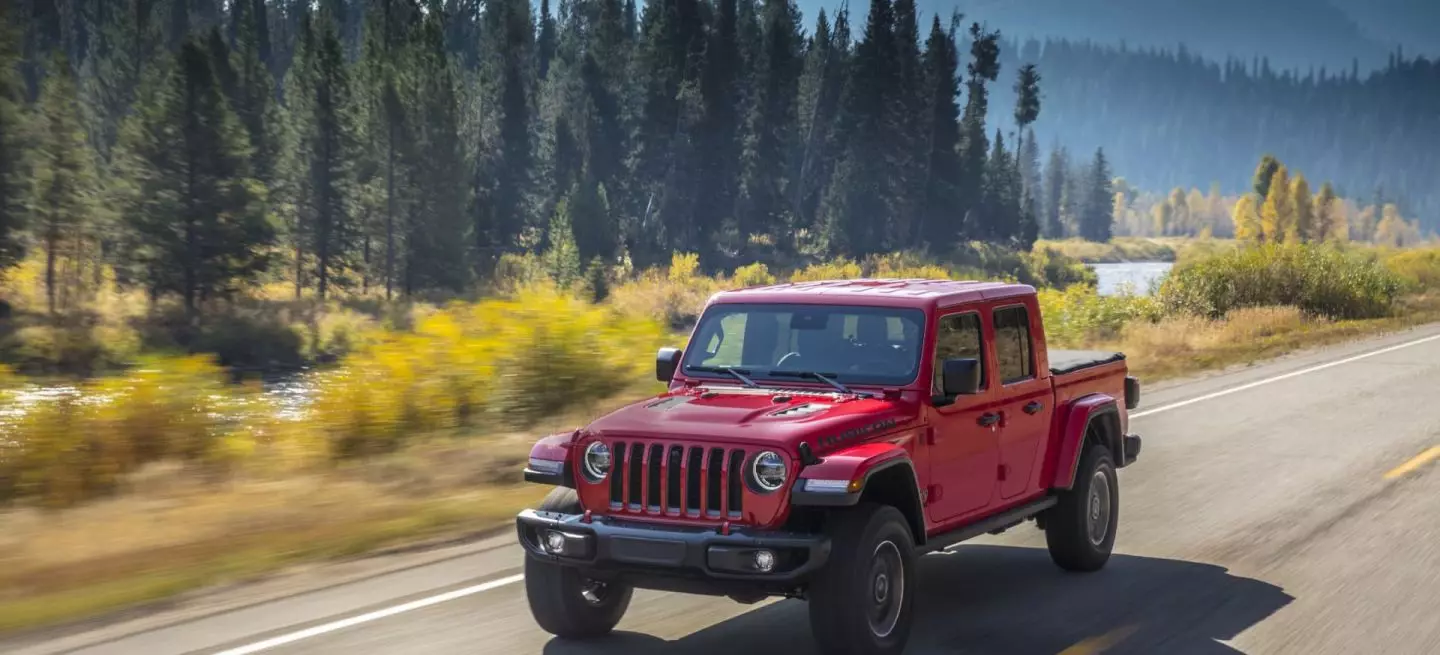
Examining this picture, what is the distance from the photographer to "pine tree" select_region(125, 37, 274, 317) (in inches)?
1869

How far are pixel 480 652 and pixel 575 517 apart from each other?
3.30ft

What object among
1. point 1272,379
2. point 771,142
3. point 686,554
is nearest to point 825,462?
point 686,554

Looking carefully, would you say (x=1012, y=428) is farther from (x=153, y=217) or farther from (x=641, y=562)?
(x=153, y=217)

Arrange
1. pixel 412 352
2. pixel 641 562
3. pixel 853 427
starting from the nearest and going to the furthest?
1. pixel 641 562
2. pixel 853 427
3. pixel 412 352

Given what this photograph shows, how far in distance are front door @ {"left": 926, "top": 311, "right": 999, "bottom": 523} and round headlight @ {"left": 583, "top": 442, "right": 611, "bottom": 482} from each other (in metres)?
1.68

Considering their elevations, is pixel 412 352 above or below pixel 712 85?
below

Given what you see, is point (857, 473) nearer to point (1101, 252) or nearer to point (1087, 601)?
point (1087, 601)

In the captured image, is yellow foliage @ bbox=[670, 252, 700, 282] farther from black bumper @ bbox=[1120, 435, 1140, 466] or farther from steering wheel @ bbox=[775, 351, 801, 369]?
steering wheel @ bbox=[775, 351, 801, 369]

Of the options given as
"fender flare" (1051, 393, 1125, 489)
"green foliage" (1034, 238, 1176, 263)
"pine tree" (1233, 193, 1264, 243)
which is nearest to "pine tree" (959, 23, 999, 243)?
"pine tree" (1233, 193, 1264, 243)

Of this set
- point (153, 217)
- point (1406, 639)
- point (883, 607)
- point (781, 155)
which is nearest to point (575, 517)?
point (883, 607)

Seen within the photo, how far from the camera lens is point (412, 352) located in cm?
1553

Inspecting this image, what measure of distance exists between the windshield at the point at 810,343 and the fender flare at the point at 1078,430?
1.69 m

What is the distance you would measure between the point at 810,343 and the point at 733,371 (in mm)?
434

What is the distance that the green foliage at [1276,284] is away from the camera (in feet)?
136
